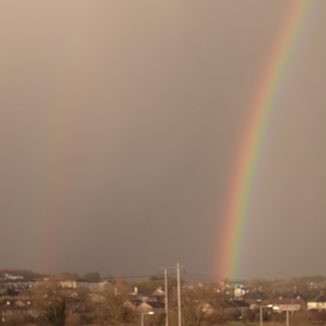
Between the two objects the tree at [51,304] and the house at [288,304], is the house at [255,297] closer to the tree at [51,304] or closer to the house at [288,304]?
the house at [288,304]

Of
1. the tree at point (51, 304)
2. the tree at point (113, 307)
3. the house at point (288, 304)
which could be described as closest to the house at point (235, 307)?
the house at point (288, 304)

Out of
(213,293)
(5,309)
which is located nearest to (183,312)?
(213,293)

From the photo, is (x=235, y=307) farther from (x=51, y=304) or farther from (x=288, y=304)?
(x=51, y=304)

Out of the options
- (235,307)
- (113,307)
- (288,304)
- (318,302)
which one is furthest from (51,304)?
(318,302)

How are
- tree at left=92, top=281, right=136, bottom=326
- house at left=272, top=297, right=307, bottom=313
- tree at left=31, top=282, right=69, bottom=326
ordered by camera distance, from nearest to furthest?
tree at left=92, top=281, right=136, bottom=326 → tree at left=31, top=282, right=69, bottom=326 → house at left=272, top=297, right=307, bottom=313

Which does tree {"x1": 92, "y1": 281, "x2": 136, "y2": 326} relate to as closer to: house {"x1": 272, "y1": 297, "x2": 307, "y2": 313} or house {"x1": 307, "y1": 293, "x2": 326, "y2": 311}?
house {"x1": 272, "y1": 297, "x2": 307, "y2": 313}

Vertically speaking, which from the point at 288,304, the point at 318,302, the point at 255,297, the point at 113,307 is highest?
the point at 113,307

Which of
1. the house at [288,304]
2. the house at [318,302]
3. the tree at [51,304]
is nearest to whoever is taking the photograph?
the tree at [51,304]

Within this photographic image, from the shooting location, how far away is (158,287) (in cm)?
8162

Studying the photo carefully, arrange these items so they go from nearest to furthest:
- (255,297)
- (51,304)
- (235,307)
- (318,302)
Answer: (51,304), (235,307), (318,302), (255,297)

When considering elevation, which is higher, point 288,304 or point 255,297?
point 288,304

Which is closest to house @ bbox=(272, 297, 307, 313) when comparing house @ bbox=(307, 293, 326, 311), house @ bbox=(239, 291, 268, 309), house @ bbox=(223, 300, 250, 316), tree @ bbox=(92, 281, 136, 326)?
house @ bbox=(307, 293, 326, 311)

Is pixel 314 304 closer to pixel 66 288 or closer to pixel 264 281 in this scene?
pixel 264 281

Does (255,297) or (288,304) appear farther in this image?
(255,297)
